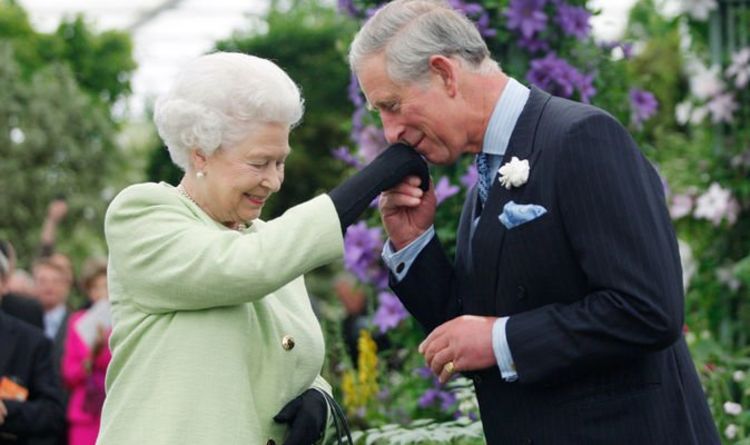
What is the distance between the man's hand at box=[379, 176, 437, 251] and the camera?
2.85 m

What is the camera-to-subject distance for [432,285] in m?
2.92

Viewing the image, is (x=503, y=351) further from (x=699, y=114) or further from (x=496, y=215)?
(x=699, y=114)

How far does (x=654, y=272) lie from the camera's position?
2410mm

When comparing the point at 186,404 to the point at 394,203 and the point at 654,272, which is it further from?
the point at 654,272

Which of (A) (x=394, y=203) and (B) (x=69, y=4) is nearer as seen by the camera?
(A) (x=394, y=203)

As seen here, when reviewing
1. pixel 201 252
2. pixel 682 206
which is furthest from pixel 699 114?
pixel 201 252

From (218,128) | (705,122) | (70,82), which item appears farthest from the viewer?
(70,82)

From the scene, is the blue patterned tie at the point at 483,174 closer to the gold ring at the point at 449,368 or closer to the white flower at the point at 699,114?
the gold ring at the point at 449,368

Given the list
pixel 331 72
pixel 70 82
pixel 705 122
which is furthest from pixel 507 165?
pixel 70 82

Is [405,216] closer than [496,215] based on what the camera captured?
No

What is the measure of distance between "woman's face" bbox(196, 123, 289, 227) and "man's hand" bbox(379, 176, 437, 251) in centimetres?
30

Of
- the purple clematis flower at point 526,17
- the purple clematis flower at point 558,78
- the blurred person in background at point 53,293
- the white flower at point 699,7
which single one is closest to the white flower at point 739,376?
the purple clematis flower at point 558,78

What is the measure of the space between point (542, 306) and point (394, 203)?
452mm

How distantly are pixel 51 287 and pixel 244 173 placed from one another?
595 cm
